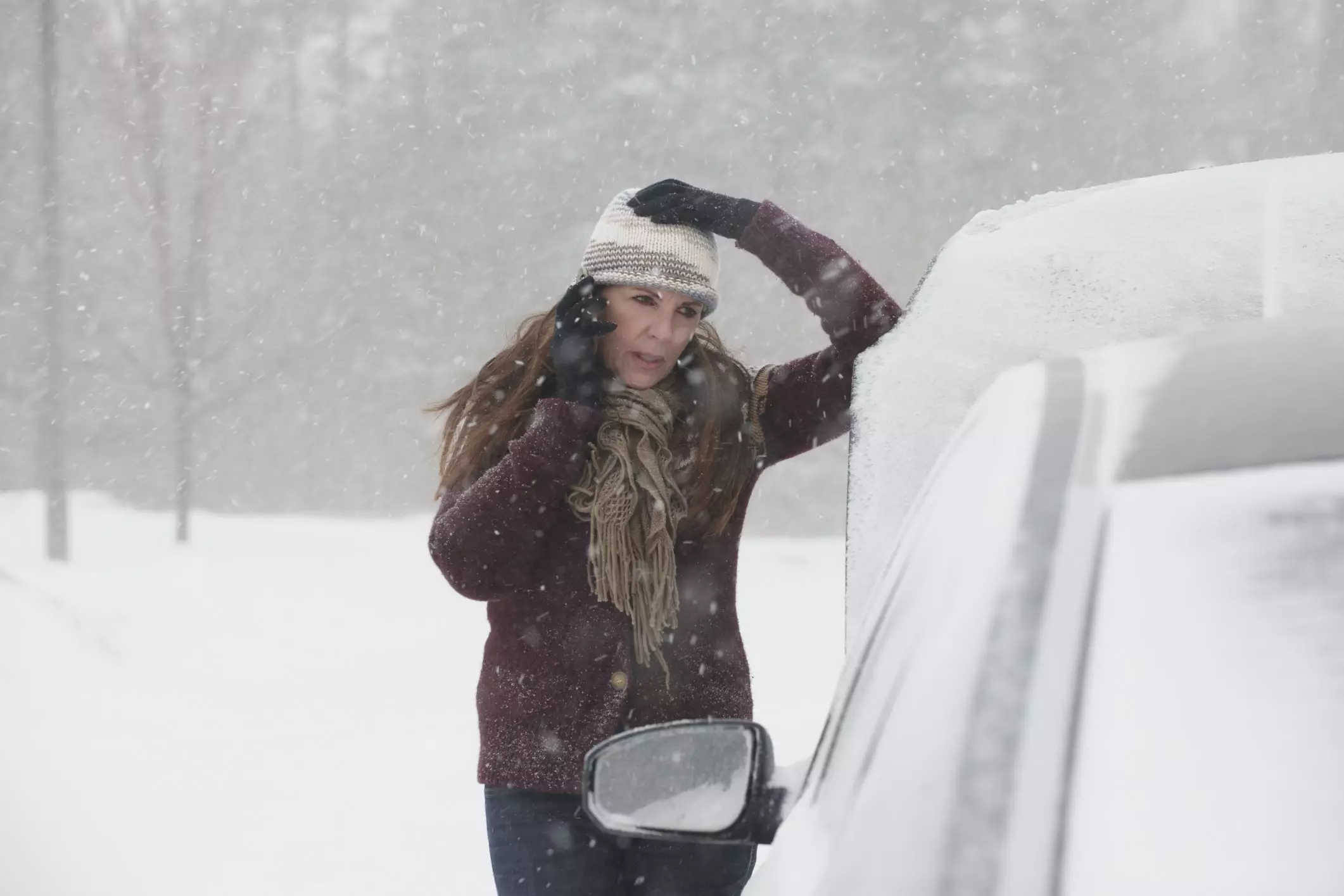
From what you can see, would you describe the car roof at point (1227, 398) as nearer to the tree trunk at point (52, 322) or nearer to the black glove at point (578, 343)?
the black glove at point (578, 343)

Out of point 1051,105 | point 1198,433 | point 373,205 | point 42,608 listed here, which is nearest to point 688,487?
point 1198,433

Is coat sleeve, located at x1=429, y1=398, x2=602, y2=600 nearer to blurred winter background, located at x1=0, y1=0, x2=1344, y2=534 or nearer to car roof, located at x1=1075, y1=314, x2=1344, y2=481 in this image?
car roof, located at x1=1075, y1=314, x2=1344, y2=481

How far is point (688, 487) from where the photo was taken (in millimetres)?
2391

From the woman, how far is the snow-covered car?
4.67 ft

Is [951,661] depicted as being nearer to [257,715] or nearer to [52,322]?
[257,715]

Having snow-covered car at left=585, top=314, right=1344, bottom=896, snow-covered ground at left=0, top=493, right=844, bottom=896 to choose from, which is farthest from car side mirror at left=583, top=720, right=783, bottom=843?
snow-covered ground at left=0, top=493, right=844, bottom=896

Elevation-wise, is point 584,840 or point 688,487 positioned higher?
point 688,487

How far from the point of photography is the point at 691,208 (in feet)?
7.83

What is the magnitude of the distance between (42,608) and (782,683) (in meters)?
5.07

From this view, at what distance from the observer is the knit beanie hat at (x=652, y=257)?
236 centimetres

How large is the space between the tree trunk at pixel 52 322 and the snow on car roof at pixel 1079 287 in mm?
11874

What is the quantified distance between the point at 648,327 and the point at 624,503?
35 centimetres

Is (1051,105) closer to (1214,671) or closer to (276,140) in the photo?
(276,140)

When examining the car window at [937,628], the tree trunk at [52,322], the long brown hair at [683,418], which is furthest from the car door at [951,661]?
the tree trunk at [52,322]
